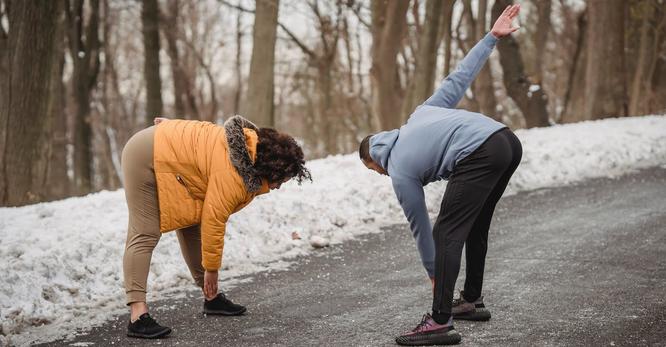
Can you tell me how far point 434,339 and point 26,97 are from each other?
24.4 ft

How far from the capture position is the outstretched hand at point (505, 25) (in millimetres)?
4508

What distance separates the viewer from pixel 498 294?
531cm

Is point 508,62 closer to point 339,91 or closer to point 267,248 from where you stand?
point 267,248

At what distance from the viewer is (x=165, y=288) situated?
6.23 m

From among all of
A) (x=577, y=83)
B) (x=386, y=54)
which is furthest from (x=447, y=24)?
(x=577, y=83)

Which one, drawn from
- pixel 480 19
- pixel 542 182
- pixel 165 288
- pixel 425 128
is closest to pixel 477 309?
pixel 425 128

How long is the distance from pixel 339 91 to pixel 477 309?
86.4 feet

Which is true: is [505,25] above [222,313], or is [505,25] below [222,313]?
above

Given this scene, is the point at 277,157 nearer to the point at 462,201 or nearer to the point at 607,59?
the point at 462,201

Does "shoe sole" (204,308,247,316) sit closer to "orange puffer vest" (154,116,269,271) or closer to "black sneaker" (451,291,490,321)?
"orange puffer vest" (154,116,269,271)

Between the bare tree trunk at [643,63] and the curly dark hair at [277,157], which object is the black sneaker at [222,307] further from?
the bare tree trunk at [643,63]

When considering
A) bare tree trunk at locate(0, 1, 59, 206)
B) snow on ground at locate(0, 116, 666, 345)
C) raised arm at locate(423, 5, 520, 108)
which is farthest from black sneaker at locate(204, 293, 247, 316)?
bare tree trunk at locate(0, 1, 59, 206)

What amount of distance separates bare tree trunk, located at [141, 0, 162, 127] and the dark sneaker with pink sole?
44.2 ft

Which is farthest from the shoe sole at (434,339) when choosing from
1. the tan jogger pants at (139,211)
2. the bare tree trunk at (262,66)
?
the bare tree trunk at (262,66)
